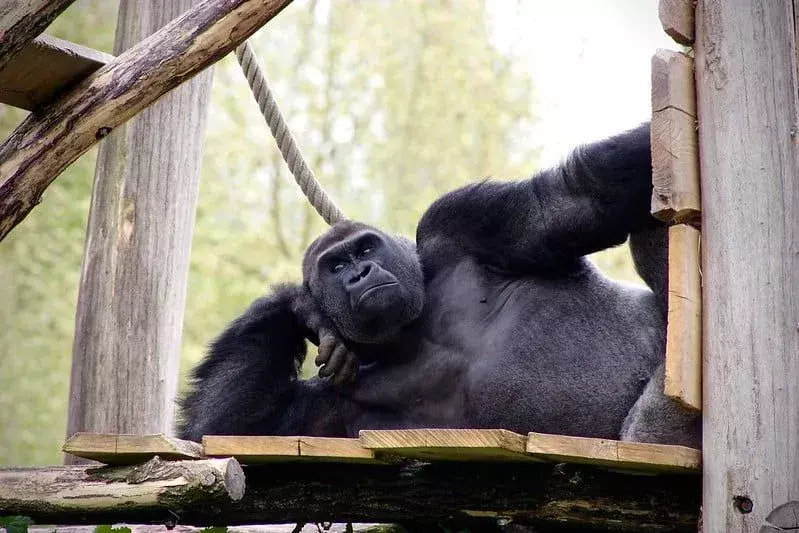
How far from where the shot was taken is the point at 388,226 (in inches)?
682

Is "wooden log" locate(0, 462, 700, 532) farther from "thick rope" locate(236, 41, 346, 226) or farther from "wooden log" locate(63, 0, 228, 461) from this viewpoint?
"thick rope" locate(236, 41, 346, 226)

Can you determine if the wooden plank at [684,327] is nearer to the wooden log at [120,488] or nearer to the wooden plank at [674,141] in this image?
the wooden plank at [674,141]

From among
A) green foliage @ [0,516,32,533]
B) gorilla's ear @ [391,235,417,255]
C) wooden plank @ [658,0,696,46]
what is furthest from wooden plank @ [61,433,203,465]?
wooden plank @ [658,0,696,46]

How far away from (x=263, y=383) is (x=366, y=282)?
2.06 ft

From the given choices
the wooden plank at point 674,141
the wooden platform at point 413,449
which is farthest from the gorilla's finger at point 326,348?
the wooden plank at point 674,141

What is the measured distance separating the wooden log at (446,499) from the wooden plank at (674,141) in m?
0.93

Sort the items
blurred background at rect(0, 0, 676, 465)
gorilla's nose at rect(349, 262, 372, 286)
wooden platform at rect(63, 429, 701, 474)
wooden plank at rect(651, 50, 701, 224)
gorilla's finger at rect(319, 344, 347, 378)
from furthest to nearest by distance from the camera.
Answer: blurred background at rect(0, 0, 676, 465) → gorilla's nose at rect(349, 262, 372, 286) → gorilla's finger at rect(319, 344, 347, 378) → wooden plank at rect(651, 50, 701, 224) → wooden platform at rect(63, 429, 701, 474)

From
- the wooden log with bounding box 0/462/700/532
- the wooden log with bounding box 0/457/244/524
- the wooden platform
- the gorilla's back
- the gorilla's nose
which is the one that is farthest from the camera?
the gorilla's nose

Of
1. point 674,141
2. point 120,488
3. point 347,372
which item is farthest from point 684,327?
point 120,488

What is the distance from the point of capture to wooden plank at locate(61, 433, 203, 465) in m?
3.34

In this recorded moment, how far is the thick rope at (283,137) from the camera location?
5457 millimetres

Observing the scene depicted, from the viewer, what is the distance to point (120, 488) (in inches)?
137

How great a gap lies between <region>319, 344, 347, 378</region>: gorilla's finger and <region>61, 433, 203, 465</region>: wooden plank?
1.04 m

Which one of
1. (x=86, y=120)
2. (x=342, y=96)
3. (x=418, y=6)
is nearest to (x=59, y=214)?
(x=342, y=96)
